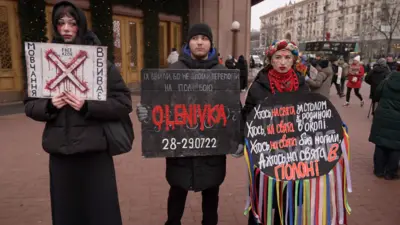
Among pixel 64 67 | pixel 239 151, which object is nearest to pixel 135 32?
pixel 239 151

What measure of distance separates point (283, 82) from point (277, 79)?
0.17 feet

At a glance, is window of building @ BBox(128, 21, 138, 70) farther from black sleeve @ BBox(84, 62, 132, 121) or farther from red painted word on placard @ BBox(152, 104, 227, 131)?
black sleeve @ BBox(84, 62, 132, 121)

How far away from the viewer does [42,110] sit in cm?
219

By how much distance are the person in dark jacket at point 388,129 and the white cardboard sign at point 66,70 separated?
4079 millimetres

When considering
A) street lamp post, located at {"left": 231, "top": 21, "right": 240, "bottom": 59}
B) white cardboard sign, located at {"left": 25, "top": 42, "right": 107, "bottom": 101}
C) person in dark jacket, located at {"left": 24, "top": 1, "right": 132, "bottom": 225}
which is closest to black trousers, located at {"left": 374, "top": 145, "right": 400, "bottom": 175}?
person in dark jacket, located at {"left": 24, "top": 1, "right": 132, "bottom": 225}

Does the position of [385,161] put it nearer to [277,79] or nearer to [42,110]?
[277,79]

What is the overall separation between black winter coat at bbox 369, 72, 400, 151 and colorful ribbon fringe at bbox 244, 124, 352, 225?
2.43m

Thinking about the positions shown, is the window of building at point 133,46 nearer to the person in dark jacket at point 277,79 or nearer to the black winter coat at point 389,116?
the black winter coat at point 389,116

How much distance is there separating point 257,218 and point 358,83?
34.5 ft

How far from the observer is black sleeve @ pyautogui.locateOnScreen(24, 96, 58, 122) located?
2.20 meters

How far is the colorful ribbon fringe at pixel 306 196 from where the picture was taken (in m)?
2.62

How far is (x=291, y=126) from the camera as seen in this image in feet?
8.46

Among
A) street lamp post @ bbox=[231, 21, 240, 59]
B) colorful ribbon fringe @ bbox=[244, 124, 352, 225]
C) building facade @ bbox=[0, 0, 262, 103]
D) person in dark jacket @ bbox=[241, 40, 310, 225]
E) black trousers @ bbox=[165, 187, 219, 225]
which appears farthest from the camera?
street lamp post @ bbox=[231, 21, 240, 59]

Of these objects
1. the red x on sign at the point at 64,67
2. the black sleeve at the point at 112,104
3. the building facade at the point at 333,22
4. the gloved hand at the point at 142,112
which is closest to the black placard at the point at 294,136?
the gloved hand at the point at 142,112
